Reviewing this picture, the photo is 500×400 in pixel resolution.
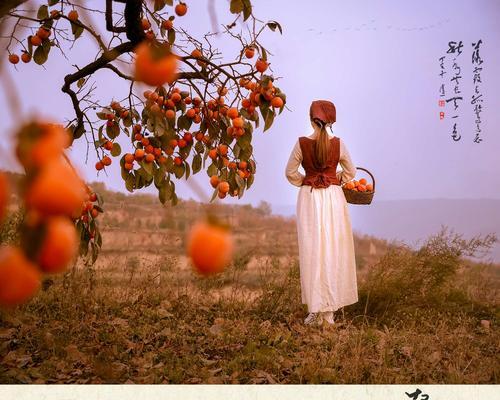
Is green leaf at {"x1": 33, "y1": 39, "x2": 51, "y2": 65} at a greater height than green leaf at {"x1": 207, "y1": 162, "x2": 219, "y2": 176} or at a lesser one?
greater

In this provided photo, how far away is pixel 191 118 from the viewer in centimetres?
152

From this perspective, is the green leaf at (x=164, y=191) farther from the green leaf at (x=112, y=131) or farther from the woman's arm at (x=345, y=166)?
the woman's arm at (x=345, y=166)

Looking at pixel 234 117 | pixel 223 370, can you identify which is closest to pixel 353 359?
pixel 223 370

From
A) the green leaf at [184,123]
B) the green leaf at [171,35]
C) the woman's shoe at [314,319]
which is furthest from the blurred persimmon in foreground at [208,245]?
the woman's shoe at [314,319]

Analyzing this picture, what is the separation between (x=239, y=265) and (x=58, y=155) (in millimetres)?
2992

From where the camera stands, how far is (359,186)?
299cm

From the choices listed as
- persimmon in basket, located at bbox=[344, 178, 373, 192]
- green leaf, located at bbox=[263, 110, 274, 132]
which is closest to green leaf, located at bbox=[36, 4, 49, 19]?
green leaf, located at bbox=[263, 110, 274, 132]

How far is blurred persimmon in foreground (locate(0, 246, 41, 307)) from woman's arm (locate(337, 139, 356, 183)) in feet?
8.99

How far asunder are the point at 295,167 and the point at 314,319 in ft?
2.56

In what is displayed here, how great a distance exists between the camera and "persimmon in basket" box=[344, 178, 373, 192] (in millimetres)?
2988

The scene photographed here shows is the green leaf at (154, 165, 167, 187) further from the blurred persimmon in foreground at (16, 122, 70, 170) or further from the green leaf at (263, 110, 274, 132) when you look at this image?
the blurred persimmon in foreground at (16, 122, 70, 170)

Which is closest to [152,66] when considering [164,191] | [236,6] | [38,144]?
[38,144]
